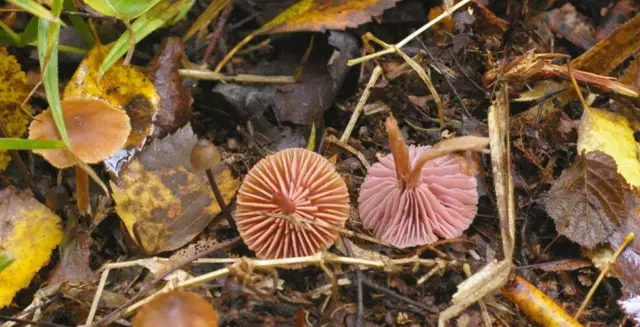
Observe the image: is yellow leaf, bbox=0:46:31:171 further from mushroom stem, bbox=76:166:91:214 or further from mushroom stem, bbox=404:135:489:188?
mushroom stem, bbox=404:135:489:188

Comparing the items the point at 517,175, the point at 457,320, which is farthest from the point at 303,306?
the point at 517,175

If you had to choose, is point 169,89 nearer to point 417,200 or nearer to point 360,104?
point 360,104

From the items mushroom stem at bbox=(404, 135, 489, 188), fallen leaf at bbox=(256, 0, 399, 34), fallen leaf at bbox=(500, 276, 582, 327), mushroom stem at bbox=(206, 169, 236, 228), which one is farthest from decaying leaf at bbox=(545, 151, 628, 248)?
mushroom stem at bbox=(206, 169, 236, 228)

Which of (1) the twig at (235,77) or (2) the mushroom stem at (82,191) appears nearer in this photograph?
(2) the mushroom stem at (82,191)

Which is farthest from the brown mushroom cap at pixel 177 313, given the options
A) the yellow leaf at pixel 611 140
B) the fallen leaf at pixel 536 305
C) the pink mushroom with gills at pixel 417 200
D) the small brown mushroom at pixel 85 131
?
the yellow leaf at pixel 611 140

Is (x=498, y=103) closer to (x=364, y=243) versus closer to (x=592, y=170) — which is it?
(x=592, y=170)

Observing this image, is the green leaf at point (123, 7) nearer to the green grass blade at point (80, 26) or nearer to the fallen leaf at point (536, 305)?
the green grass blade at point (80, 26)
